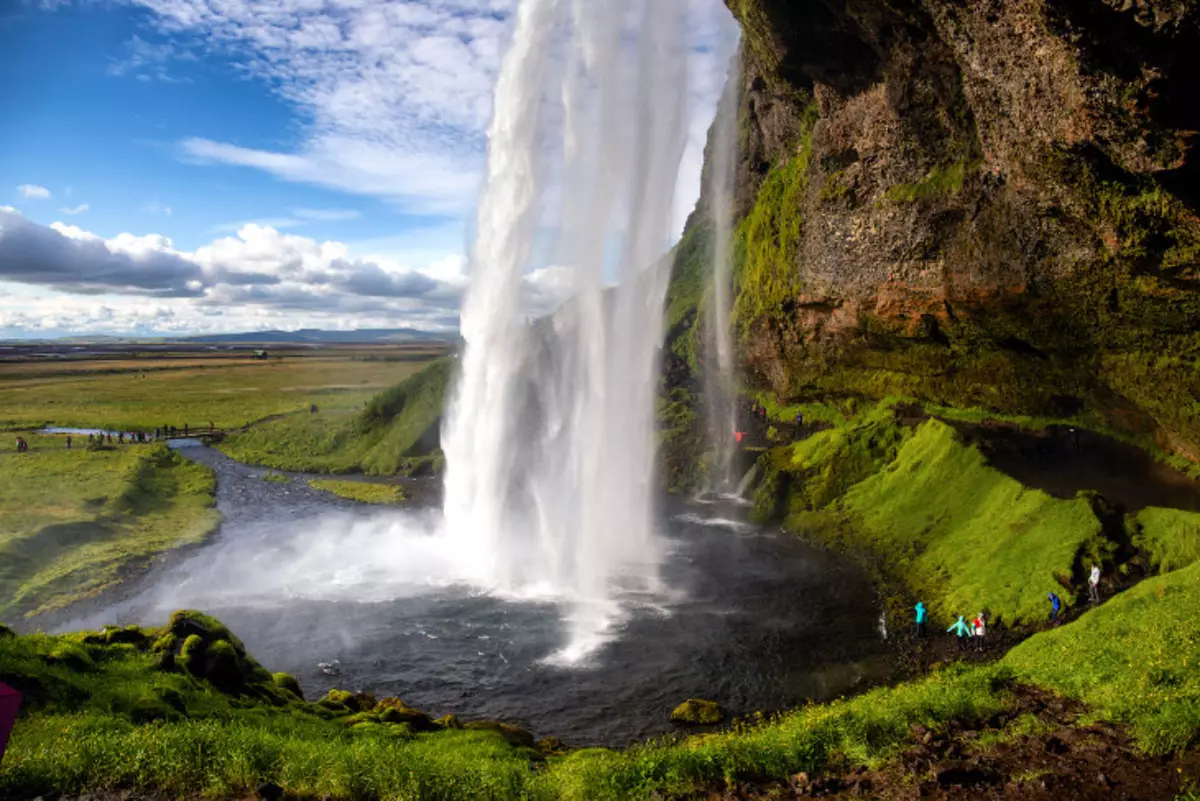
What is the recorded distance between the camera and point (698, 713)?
1984 centimetres

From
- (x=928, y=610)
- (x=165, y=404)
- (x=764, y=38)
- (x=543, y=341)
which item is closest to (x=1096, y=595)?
(x=928, y=610)

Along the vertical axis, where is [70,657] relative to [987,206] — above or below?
below

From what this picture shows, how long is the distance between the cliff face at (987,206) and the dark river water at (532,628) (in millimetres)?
14308

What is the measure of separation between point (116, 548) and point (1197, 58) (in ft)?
150

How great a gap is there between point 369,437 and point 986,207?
179 ft

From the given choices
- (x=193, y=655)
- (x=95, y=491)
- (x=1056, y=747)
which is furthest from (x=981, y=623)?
(x=95, y=491)

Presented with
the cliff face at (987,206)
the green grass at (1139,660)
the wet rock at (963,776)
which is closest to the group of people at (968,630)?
the green grass at (1139,660)

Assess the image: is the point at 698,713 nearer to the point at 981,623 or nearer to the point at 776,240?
the point at 981,623

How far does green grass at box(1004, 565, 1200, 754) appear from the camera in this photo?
12539mm

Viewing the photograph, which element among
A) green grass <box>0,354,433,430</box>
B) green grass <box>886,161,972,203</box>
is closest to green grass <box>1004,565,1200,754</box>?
green grass <box>886,161,972,203</box>

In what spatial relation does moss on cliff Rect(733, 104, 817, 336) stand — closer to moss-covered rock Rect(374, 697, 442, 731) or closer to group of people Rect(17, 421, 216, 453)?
moss-covered rock Rect(374, 697, 442, 731)

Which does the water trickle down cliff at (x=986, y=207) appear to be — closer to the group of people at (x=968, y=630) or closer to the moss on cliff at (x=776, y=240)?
the moss on cliff at (x=776, y=240)

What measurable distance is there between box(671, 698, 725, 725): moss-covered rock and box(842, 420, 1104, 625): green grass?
1116cm

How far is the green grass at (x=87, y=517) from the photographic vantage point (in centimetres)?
3017
